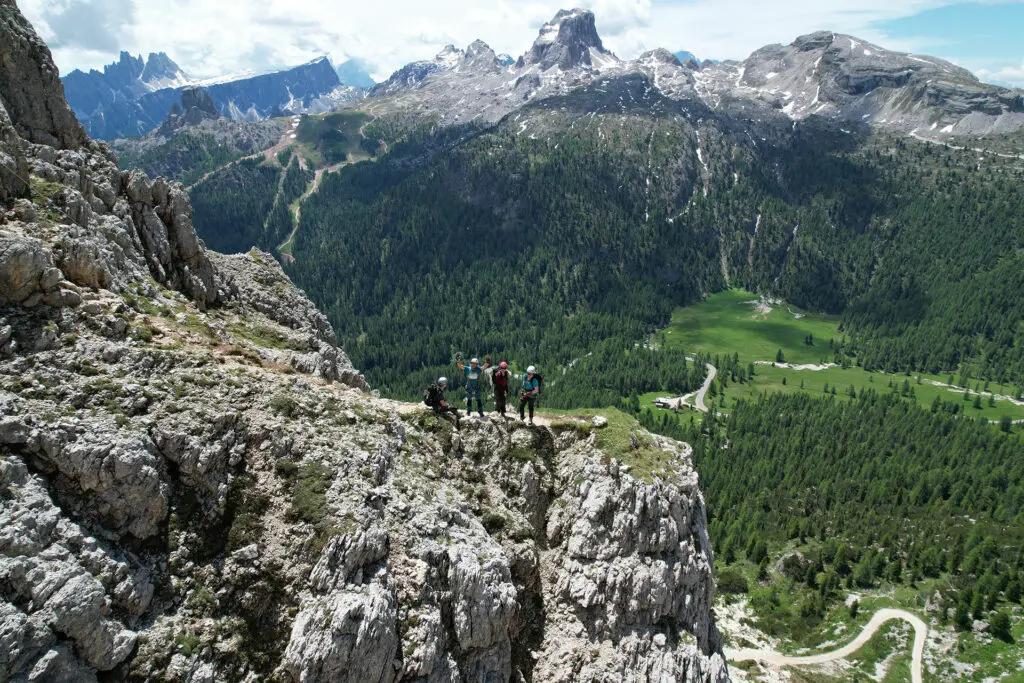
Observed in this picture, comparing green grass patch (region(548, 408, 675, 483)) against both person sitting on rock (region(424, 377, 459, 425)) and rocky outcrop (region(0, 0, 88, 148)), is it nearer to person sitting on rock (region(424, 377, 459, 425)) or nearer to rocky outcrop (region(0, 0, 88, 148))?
person sitting on rock (region(424, 377, 459, 425))

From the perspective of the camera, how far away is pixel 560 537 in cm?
4231

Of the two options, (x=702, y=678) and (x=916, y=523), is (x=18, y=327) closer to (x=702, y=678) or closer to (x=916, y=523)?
(x=702, y=678)

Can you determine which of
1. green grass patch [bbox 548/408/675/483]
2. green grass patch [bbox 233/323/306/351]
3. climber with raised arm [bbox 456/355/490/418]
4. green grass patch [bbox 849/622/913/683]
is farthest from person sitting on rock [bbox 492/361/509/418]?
green grass patch [bbox 849/622/913/683]

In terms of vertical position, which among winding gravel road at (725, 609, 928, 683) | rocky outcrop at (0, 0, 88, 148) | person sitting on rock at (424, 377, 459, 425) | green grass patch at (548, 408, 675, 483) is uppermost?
rocky outcrop at (0, 0, 88, 148)

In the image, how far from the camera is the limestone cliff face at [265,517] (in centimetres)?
2838

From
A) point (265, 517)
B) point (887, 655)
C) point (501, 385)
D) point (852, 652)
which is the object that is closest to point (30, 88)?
point (265, 517)

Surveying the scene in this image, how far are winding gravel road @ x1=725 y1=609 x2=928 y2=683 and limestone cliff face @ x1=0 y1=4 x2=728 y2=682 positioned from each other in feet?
163

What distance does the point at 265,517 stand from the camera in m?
33.1

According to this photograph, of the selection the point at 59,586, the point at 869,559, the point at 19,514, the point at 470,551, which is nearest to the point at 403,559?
the point at 470,551

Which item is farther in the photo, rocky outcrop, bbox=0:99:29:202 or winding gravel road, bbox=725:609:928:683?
winding gravel road, bbox=725:609:928:683

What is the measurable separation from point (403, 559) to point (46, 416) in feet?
63.7

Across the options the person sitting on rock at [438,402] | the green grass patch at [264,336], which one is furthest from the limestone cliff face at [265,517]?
the green grass patch at [264,336]

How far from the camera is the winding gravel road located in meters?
81.8

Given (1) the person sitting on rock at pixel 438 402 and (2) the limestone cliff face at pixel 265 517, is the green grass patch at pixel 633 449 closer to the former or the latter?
(2) the limestone cliff face at pixel 265 517
